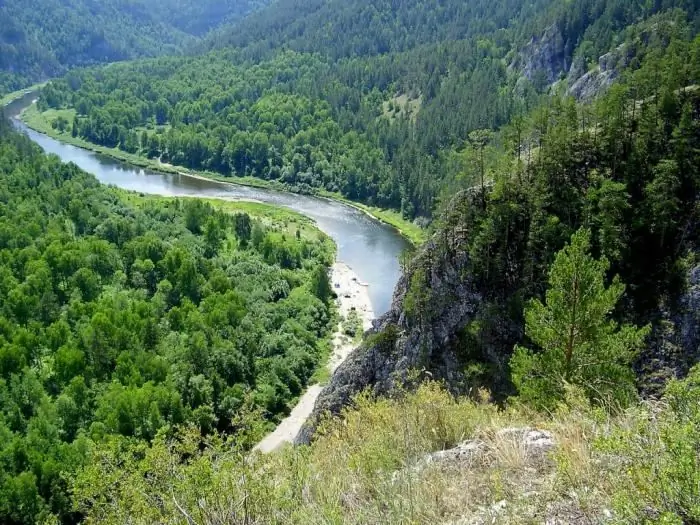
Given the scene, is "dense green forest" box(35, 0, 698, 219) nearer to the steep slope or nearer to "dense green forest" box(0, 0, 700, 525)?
"dense green forest" box(0, 0, 700, 525)

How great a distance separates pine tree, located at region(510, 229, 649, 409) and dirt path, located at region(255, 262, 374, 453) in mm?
22631

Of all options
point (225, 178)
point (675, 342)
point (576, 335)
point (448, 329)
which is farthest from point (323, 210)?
point (576, 335)

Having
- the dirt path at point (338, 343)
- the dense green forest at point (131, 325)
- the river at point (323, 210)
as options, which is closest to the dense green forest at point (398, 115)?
the river at point (323, 210)

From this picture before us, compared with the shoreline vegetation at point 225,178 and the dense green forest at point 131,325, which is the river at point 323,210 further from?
the dense green forest at point 131,325

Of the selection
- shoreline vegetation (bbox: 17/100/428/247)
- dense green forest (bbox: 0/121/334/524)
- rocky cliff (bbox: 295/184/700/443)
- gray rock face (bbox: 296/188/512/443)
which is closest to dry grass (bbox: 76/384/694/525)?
rocky cliff (bbox: 295/184/700/443)

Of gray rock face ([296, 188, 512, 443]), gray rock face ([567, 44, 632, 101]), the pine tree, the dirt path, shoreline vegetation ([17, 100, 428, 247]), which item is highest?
gray rock face ([567, 44, 632, 101])

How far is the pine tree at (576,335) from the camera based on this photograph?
22047 millimetres

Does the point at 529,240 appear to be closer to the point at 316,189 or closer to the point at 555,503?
the point at 555,503

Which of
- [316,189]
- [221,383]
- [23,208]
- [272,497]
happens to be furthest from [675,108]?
[316,189]

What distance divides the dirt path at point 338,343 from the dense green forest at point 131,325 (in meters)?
1.60

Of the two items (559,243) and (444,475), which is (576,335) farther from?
(559,243)

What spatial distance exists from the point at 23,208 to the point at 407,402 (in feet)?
298

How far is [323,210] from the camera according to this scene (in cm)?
12725

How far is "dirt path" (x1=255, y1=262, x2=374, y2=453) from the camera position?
55.8 m
